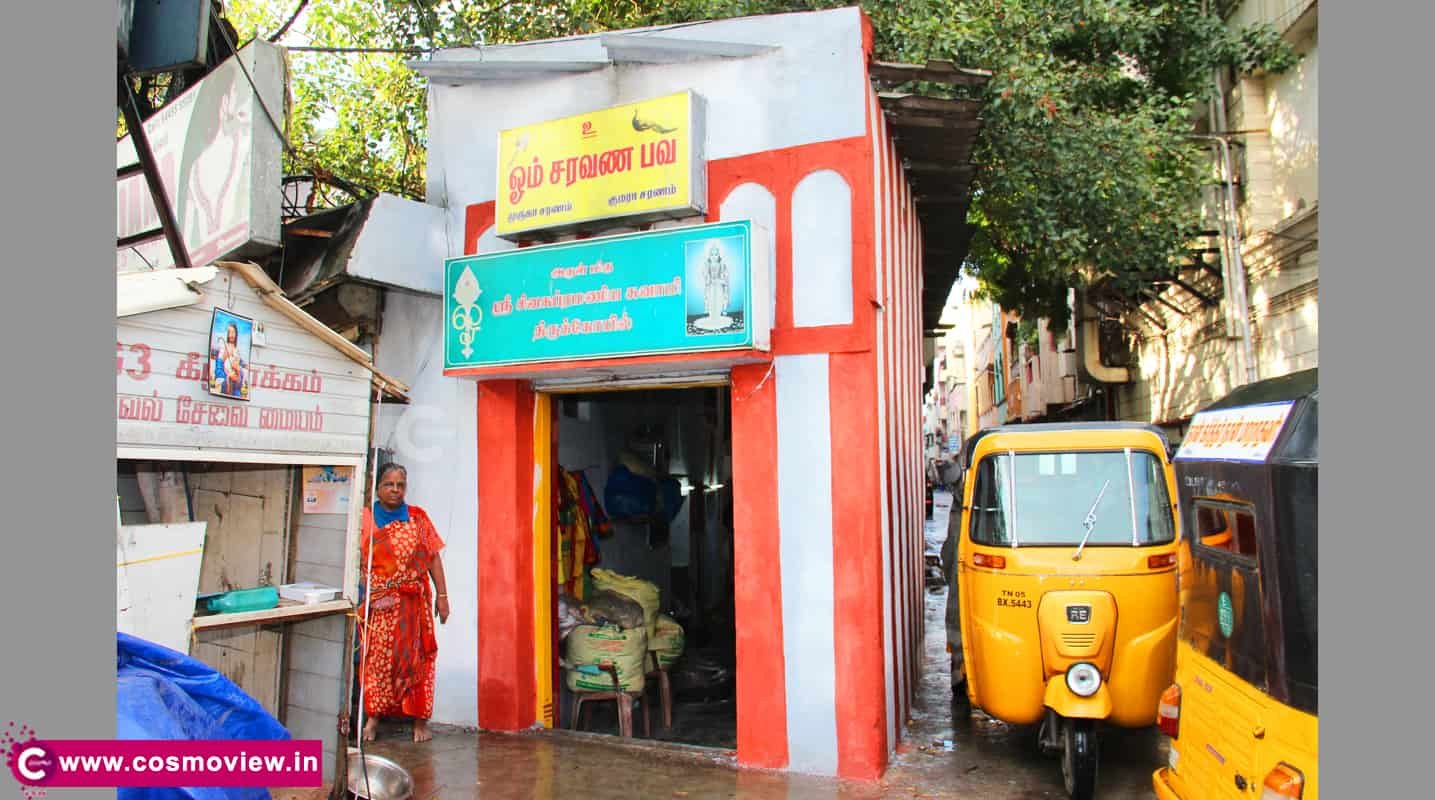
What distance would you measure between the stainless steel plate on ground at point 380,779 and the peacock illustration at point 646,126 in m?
4.36

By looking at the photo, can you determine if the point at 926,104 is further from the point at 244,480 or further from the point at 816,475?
the point at 244,480

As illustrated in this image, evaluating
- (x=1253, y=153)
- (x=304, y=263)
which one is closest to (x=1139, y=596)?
(x=304, y=263)

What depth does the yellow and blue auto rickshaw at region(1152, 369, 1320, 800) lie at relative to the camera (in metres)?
3.00

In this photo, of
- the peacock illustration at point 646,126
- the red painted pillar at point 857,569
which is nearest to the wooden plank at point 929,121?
the peacock illustration at point 646,126

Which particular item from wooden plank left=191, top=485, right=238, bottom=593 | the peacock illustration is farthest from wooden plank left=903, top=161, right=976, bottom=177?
wooden plank left=191, top=485, right=238, bottom=593

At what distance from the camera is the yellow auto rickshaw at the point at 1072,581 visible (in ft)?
18.2

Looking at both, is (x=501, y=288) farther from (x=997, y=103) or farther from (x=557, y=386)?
(x=997, y=103)

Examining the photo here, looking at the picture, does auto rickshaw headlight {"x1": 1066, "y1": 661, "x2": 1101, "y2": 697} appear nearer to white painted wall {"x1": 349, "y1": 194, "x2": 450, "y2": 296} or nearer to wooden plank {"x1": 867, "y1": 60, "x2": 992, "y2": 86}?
wooden plank {"x1": 867, "y1": 60, "x2": 992, "y2": 86}

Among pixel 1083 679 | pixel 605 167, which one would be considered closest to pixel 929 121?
pixel 605 167

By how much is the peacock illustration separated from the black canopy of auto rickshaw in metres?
4.19

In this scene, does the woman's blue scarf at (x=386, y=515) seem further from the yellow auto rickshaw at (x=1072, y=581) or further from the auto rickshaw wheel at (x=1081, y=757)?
the auto rickshaw wheel at (x=1081, y=757)

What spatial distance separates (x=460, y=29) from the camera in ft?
39.5

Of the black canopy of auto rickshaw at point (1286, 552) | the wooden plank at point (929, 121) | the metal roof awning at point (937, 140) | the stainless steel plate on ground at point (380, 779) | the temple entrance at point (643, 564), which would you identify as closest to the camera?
the black canopy of auto rickshaw at point (1286, 552)

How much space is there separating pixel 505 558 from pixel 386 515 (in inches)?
38.0
